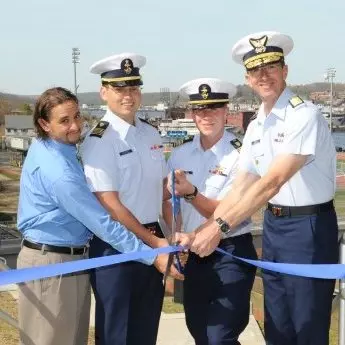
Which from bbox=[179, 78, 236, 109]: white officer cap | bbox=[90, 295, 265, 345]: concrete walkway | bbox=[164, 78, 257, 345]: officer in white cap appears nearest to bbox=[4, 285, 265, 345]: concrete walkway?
bbox=[90, 295, 265, 345]: concrete walkway

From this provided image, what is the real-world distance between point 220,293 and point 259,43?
1.51 meters

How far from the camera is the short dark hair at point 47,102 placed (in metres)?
3.18

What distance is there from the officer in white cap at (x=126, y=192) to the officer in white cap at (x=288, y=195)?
0.37m

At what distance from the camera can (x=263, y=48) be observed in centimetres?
333

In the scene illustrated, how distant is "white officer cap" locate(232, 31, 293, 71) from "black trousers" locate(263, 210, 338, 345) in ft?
2.94

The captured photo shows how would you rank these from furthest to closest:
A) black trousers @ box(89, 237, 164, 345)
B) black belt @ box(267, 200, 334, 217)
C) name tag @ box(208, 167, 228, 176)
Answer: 1. name tag @ box(208, 167, 228, 176)
2. black trousers @ box(89, 237, 164, 345)
3. black belt @ box(267, 200, 334, 217)

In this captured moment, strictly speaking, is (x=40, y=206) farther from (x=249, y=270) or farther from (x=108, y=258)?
(x=249, y=270)

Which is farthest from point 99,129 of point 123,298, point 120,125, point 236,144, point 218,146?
point 123,298

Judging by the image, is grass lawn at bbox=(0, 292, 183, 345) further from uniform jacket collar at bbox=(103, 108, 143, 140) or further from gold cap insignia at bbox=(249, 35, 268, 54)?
gold cap insignia at bbox=(249, 35, 268, 54)

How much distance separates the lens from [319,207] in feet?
10.7

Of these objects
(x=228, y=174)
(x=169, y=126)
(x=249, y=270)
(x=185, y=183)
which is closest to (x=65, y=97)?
(x=185, y=183)

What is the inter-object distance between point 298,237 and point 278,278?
313 millimetres

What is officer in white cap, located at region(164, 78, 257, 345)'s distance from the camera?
11.5 ft

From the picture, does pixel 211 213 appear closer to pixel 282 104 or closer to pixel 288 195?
pixel 288 195
